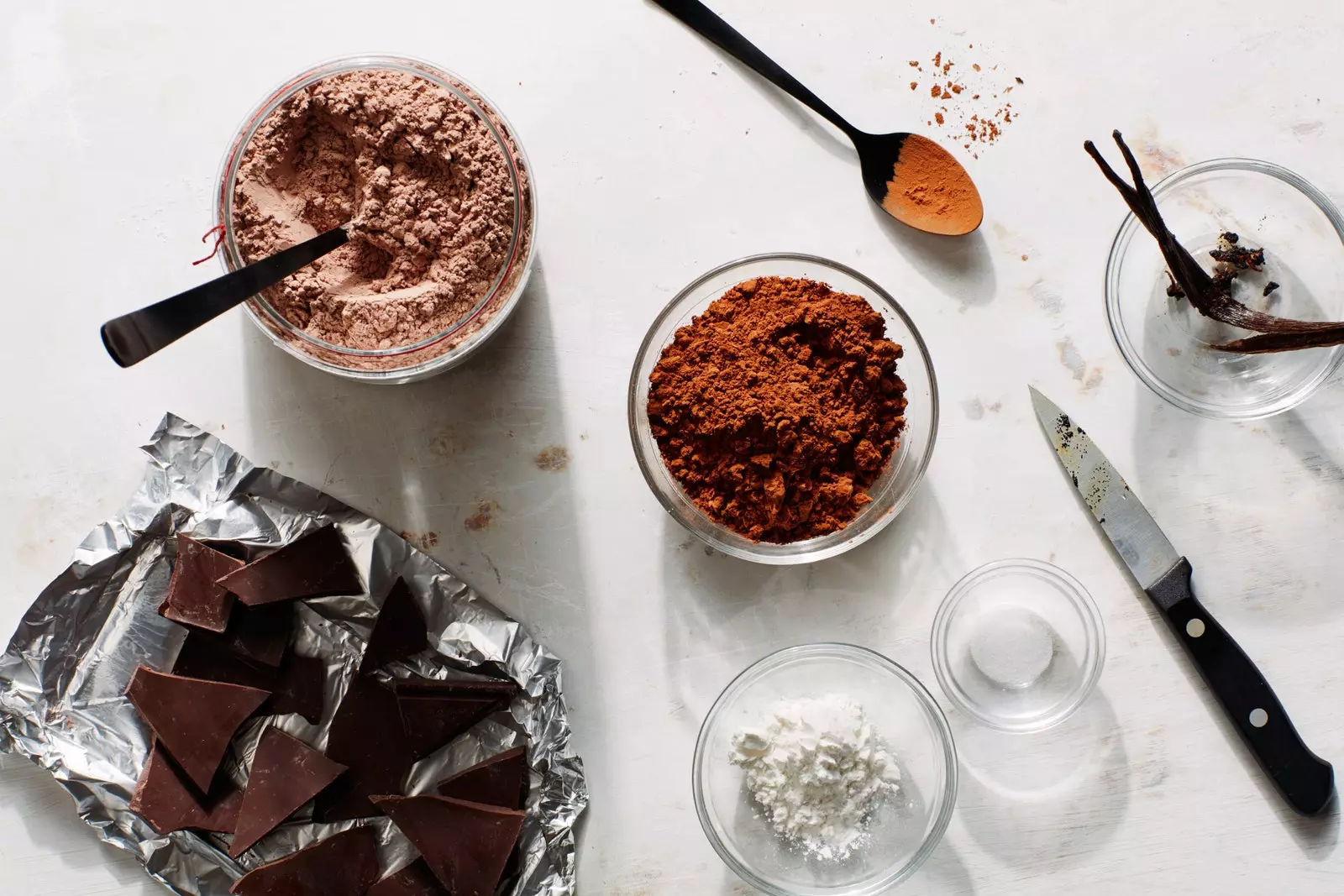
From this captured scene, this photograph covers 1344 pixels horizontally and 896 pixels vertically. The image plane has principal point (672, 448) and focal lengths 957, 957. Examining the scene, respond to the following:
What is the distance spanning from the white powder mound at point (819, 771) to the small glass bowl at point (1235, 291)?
72 cm

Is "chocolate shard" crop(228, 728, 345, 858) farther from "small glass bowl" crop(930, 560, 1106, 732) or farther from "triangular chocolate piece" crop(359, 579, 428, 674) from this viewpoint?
"small glass bowl" crop(930, 560, 1106, 732)

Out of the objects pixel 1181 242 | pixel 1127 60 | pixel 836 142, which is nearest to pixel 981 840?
pixel 1181 242

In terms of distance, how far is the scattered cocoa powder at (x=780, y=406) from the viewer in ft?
4.35

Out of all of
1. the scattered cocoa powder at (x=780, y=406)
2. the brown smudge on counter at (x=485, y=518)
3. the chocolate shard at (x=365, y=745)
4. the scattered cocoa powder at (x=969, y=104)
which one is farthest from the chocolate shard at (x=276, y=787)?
the scattered cocoa powder at (x=969, y=104)

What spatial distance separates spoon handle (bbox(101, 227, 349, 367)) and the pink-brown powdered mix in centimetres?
13

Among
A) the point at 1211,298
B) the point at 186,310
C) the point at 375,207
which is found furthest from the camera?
the point at 1211,298

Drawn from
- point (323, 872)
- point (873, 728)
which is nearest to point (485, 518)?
point (323, 872)

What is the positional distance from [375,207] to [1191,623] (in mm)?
1379

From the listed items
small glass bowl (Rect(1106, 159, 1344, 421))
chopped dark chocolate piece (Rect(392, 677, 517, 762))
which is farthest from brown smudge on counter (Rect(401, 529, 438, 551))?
small glass bowl (Rect(1106, 159, 1344, 421))

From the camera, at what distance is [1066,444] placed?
1537 mm

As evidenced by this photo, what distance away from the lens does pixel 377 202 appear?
1.27 m

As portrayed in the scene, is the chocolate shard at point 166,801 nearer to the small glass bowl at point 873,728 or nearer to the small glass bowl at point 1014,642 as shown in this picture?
the small glass bowl at point 873,728

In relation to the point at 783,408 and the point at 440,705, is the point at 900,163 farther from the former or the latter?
the point at 440,705

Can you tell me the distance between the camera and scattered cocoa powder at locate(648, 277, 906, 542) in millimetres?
1325
